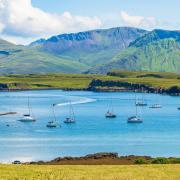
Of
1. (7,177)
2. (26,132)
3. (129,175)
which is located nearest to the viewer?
(7,177)

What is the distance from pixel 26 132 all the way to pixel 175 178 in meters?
131

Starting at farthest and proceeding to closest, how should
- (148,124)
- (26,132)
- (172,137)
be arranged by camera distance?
(148,124)
(26,132)
(172,137)

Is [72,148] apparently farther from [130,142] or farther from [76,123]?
[76,123]

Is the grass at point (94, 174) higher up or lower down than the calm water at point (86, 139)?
higher up

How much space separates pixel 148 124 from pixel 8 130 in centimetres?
5106

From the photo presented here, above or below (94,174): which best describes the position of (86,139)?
below

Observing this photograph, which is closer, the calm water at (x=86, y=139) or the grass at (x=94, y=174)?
the grass at (x=94, y=174)

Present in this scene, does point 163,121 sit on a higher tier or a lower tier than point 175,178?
lower

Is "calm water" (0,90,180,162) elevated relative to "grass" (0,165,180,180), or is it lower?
lower

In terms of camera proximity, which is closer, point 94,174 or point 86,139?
point 94,174

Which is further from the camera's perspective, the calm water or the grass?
the calm water

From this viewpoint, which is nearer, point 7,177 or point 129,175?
point 7,177

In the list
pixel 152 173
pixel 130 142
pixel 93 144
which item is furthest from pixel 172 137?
pixel 152 173

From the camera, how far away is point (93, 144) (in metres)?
131
